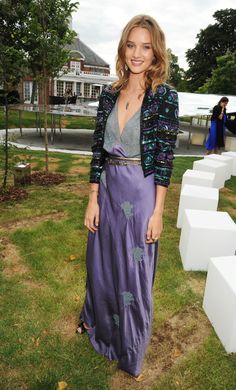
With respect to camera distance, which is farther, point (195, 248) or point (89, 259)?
point (195, 248)

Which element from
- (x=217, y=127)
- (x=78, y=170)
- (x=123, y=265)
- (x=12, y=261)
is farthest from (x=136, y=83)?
(x=217, y=127)

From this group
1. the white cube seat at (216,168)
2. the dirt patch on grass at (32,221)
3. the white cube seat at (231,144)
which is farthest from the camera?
the white cube seat at (231,144)

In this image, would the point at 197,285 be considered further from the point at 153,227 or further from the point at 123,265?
the point at 153,227

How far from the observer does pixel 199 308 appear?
3.79 metres

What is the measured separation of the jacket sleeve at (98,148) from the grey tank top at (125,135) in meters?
0.06

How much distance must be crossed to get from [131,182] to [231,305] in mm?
1592

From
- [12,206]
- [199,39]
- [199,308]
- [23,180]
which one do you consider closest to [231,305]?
[199,308]

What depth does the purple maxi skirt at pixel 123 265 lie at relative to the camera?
8.05 ft

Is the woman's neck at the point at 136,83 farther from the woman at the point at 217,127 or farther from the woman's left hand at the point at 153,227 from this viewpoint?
the woman at the point at 217,127

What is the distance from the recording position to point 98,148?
2553mm

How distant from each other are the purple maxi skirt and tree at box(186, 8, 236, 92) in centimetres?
5680

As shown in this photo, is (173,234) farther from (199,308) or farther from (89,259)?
(89,259)

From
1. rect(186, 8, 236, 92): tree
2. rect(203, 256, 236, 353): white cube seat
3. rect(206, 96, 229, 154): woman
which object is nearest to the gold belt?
rect(203, 256, 236, 353): white cube seat

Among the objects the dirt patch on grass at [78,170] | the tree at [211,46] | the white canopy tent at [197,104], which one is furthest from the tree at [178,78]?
the dirt patch on grass at [78,170]
